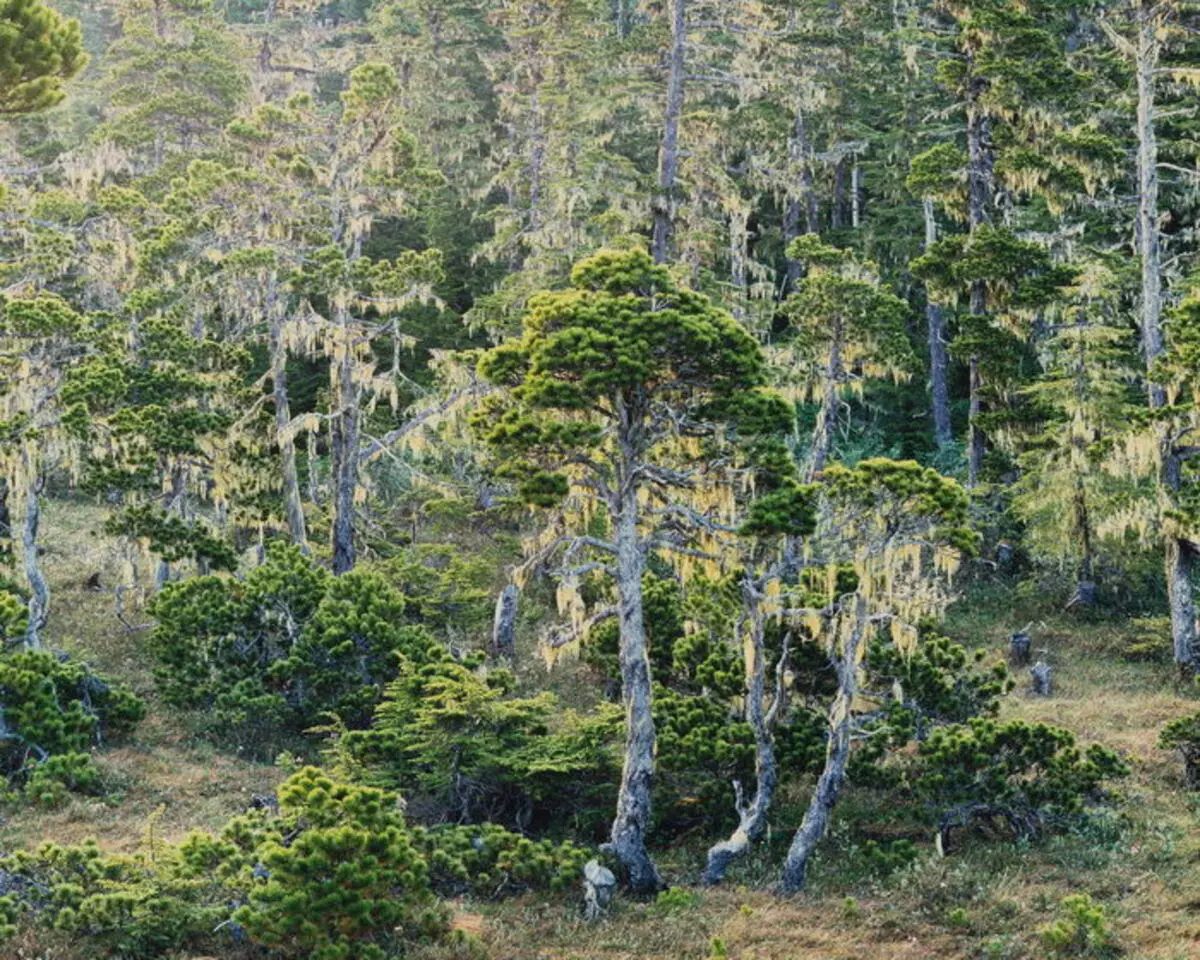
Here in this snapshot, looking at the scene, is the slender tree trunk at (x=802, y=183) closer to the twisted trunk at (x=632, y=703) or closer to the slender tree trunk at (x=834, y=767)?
the twisted trunk at (x=632, y=703)

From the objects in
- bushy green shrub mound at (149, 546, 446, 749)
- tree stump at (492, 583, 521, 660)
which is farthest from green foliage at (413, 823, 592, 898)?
tree stump at (492, 583, 521, 660)

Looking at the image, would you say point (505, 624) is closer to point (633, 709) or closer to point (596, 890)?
point (633, 709)

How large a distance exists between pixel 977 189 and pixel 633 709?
19.3 m

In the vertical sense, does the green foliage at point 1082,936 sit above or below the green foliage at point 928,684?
below

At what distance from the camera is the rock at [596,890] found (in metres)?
A: 13.3

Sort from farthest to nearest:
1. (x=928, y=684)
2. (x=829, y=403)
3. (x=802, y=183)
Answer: (x=802, y=183) → (x=829, y=403) → (x=928, y=684)

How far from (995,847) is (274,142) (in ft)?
70.0

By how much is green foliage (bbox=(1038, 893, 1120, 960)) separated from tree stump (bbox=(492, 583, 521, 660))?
14.0m

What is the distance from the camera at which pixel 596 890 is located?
43.8ft

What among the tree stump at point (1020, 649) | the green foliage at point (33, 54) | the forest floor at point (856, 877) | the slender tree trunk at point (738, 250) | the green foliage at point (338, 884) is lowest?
the forest floor at point (856, 877)

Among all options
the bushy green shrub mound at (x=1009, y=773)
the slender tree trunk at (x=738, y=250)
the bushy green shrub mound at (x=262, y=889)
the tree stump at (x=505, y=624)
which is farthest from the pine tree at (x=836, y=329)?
the bushy green shrub mound at (x=262, y=889)

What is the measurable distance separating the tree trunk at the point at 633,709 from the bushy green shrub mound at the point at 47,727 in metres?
8.49

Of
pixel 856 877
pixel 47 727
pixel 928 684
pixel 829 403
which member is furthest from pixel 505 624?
pixel 856 877

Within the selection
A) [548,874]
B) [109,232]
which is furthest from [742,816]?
[109,232]
